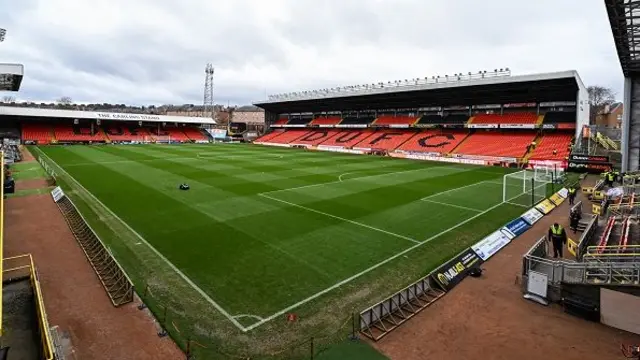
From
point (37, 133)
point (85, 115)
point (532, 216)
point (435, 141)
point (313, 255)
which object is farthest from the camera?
point (85, 115)

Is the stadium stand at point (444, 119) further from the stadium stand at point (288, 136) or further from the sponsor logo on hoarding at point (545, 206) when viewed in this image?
the sponsor logo on hoarding at point (545, 206)

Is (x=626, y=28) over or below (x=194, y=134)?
over

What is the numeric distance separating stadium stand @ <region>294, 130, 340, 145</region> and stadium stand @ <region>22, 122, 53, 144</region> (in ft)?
153

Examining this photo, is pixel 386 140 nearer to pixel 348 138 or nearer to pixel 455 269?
pixel 348 138

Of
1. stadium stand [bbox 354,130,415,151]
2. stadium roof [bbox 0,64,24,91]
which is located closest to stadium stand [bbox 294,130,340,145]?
stadium stand [bbox 354,130,415,151]

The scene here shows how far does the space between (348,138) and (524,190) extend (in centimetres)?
4553

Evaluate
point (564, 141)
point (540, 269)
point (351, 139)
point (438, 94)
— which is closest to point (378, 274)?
point (540, 269)

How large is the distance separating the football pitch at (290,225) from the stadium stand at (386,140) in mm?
27233

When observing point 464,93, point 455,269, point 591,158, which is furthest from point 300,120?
point 455,269

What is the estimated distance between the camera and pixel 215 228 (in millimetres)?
17812

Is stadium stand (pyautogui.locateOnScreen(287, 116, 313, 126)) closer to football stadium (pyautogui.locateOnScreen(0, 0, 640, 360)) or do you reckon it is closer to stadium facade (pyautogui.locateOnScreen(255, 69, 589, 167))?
stadium facade (pyautogui.locateOnScreen(255, 69, 589, 167))

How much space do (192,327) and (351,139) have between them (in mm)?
63141

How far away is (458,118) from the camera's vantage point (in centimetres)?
6169

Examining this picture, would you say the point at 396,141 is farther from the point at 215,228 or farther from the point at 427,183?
the point at 215,228
